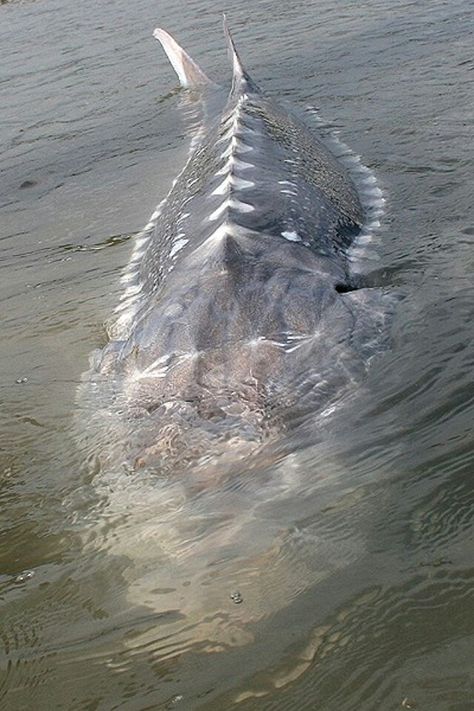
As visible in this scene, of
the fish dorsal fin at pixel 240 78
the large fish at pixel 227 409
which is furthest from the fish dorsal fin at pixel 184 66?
the large fish at pixel 227 409

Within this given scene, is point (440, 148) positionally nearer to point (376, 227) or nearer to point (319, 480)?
point (376, 227)

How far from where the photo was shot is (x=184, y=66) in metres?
9.55

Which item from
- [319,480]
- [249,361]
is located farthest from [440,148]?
[319,480]

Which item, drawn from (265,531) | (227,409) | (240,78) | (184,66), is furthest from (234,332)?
(184,66)

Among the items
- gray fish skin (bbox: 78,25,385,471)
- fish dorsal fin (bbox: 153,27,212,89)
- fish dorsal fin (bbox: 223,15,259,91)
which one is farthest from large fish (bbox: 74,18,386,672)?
fish dorsal fin (bbox: 153,27,212,89)

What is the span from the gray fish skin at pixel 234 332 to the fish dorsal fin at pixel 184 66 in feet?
13.4

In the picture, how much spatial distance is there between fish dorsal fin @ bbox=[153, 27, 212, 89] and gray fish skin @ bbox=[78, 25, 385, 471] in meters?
4.07

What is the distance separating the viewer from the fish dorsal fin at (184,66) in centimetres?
945

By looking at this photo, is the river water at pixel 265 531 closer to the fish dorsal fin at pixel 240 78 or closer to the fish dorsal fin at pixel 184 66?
the fish dorsal fin at pixel 240 78

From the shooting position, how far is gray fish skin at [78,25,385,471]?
367 centimetres

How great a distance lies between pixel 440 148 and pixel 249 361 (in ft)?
11.8

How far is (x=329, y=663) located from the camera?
2562 millimetres

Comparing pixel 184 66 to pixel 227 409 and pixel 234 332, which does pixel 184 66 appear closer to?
pixel 234 332

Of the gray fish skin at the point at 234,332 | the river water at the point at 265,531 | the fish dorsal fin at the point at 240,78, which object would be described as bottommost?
the river water at the point at 265,531
